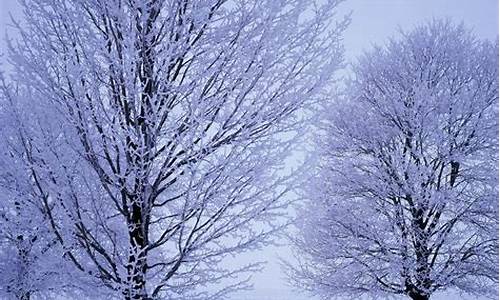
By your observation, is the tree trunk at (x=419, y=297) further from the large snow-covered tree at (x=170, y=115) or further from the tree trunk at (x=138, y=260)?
the tree trunk at (x=138, y=260)

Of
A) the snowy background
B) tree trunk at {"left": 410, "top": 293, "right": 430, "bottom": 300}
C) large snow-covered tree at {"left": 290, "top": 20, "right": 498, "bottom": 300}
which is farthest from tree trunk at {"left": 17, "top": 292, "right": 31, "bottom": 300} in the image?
tree trunk at {"left": 410, "top": 293, "right": 430, "bottom": 300}

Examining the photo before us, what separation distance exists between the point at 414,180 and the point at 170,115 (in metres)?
3.77

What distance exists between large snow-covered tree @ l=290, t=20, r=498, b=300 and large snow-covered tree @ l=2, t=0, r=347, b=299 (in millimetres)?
2587

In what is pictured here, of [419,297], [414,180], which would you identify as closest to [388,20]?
[414,180]

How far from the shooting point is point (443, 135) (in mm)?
5504

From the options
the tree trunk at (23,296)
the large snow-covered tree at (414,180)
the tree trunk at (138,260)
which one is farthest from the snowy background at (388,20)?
the tree trunk at (138,260)

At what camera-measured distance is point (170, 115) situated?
251 centimetres

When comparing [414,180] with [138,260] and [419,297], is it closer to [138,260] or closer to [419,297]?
[419,297]

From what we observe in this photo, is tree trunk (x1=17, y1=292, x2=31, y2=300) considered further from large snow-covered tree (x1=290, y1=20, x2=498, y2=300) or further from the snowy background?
large snow-covered tree (x1=290, y1=20, x2=498, y2=300)

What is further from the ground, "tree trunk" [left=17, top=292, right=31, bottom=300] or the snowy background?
the snowy background

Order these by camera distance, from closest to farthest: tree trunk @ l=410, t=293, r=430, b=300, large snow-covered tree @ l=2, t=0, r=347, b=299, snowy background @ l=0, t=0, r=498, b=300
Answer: large snow-covered tree @ l=2, t=0, r=347, b=299
snowy background @ l=0, t=0, r=498, b=300
tree trunk @ l=410, t=293, r=430, b=300

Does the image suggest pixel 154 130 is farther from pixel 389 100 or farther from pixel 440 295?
pixel 440 295

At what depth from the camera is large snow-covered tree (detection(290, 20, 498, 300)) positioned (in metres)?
5.46

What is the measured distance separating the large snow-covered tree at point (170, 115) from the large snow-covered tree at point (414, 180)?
102 inches
